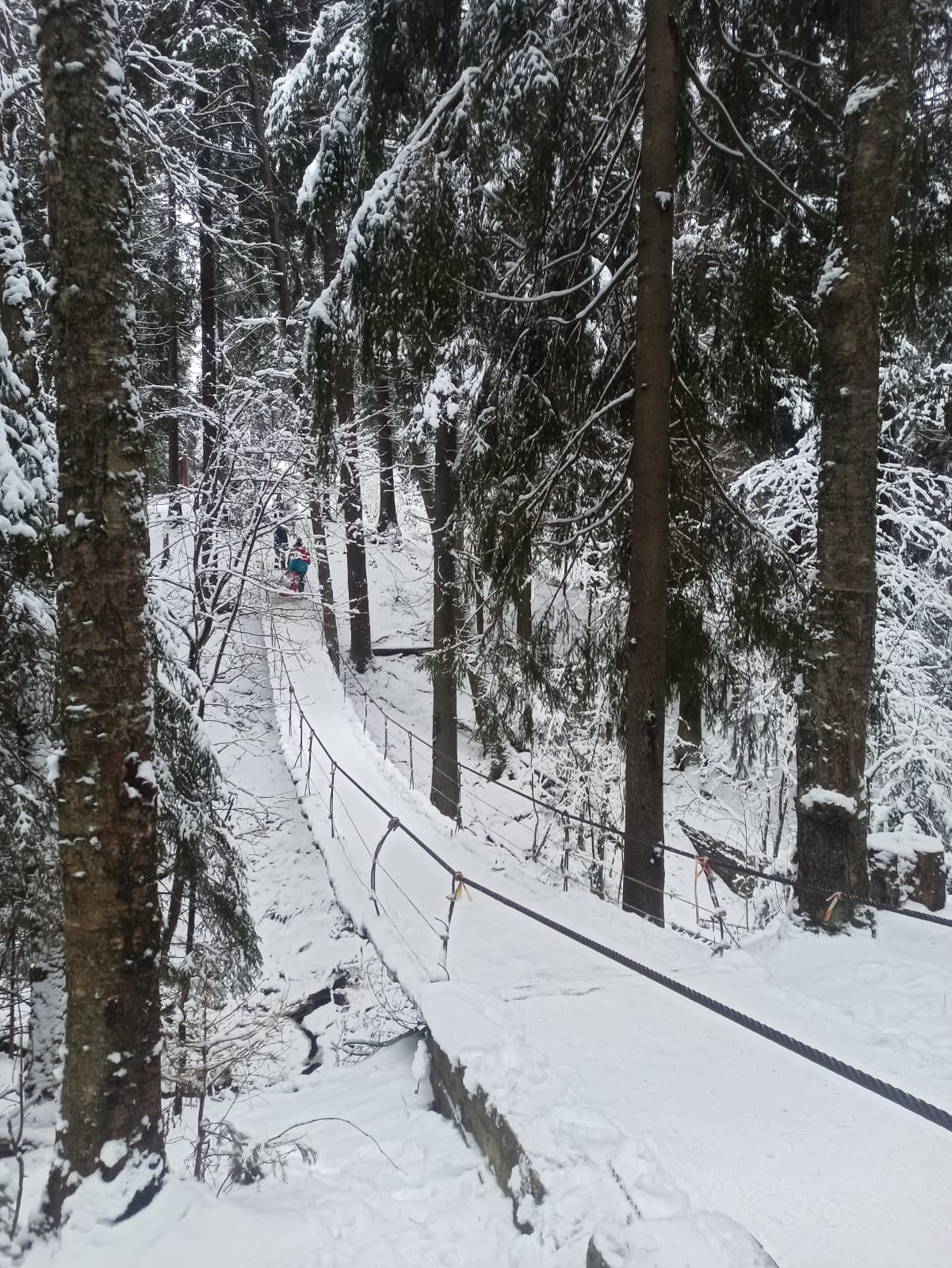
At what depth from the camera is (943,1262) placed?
7.73 feet

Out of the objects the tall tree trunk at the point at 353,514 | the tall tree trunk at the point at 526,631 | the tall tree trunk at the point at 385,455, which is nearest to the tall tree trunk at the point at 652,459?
the tall tree trunk at the point at 526,631

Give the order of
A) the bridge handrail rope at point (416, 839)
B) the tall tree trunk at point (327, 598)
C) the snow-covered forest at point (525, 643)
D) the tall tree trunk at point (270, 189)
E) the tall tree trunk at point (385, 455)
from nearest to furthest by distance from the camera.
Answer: the snow-covered forest at point (525, 643) → the bridge handrail rope at point (416, 839) → the tall tree trunk at point (270, 189) → the tall tree trunk at point (327, 598) → the tall tree trunk at point (385, 455)

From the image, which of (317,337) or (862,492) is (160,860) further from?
(862,492)

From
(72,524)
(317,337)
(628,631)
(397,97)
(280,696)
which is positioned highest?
(397,97)

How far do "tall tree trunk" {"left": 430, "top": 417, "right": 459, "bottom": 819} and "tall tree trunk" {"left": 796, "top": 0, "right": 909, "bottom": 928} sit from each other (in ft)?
20.1

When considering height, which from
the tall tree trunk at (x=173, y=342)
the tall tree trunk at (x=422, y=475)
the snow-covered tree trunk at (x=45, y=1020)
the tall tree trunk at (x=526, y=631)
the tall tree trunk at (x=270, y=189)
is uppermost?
the tall tree trunk at (x=270, y=189)

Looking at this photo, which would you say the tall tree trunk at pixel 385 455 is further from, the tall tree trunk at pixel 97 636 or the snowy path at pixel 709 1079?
the snowy path at pixel 709 1079

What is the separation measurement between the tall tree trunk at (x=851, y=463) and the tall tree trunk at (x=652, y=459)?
3.49ft

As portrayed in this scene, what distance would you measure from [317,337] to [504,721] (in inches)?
136

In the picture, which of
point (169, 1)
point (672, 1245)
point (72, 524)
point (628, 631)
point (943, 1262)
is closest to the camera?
point (672, 1245)

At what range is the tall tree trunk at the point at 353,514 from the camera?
13.0m

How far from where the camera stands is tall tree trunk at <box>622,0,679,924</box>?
18.0ft

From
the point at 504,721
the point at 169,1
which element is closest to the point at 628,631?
the point at 504,721

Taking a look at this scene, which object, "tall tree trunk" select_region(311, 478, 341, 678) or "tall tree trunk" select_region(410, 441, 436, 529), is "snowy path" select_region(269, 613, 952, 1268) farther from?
"tall tree trunk" select_region(410, 441, 436, 529)
